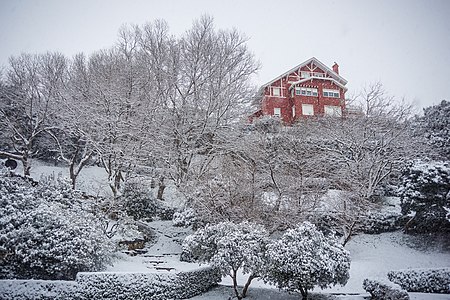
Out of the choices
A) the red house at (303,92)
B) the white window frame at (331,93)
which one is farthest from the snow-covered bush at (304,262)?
the white window frame at (331,93)

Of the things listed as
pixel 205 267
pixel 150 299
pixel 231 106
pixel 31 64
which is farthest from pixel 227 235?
pixel 31 64

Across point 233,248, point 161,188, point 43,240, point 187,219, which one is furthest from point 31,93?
point 233,248

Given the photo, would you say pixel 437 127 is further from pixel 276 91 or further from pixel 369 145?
pixel 276 91

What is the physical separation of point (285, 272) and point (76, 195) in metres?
6.90

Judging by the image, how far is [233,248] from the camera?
27.5 feet

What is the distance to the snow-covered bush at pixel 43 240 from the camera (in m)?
7.84

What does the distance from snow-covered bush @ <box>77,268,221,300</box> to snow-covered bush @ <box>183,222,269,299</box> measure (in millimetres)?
684

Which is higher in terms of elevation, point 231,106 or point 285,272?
point 231,106

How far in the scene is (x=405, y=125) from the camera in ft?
53.3

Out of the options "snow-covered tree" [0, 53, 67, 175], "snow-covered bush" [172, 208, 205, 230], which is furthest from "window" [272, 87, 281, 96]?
"snow-covered bush" [172, 208, 205, 230]

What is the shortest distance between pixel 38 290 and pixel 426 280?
9409mm

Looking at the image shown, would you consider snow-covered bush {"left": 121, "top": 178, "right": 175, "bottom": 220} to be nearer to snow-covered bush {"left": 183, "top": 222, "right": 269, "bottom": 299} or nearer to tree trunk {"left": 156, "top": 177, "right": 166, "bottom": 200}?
tree trunk {"left": 156, "top": 177, "right": 166, "bottom": 200}

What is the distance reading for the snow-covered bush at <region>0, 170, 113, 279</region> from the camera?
25.7ft

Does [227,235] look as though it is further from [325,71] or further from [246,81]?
[325,71]
